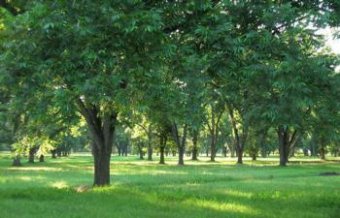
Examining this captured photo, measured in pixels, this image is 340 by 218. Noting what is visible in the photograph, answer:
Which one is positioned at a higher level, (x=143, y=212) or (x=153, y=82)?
(x=153, y=82)

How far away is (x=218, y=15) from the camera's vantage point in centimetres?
885

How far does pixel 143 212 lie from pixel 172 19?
194 inches

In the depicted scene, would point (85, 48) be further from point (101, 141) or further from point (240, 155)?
point (240, 155)

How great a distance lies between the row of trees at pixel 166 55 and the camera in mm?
8000

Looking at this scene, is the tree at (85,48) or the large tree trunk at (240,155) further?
the large tree trunk at (240,155)

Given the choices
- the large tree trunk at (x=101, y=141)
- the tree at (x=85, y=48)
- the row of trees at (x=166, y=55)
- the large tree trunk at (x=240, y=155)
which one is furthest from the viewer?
the large tree trunk at (x=240, y=155)

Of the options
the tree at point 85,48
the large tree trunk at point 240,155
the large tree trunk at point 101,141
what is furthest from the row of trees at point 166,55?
the large tree trunk at point 240,155

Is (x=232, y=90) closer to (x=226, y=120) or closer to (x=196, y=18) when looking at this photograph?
(x=196, y=18)

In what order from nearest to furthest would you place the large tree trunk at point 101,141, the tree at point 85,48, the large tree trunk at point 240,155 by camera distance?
the tree at point 85,48
the large tree trunk at point 101,141
the large tree trunk at point 240,155

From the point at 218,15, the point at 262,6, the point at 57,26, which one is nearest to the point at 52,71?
the point at 57,26

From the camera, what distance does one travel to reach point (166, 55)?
8.48 m

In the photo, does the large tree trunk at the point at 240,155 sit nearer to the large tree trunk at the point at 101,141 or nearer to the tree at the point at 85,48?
the large tree trunk at the point at 101,141

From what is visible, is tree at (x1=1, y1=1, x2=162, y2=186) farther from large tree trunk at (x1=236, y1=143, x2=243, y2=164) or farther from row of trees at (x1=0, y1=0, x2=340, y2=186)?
large tree trunk at (x1=236, y1=143, x2=243, y2=164)

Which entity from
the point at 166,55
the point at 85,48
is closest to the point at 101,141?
the point at 166,55
